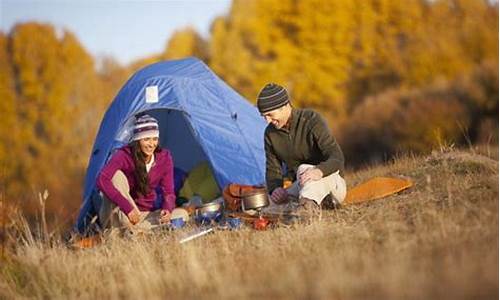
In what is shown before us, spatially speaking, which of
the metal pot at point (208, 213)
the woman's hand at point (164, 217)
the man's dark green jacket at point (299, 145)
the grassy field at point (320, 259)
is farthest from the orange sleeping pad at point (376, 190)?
the woman's hand at point (164, 217)

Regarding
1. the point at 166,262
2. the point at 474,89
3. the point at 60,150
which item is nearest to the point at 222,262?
the point at 166,262

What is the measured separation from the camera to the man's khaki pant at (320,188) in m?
6.43

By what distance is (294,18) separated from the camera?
34062 millimetres

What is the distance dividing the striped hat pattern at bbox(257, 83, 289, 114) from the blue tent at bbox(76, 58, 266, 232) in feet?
7.72

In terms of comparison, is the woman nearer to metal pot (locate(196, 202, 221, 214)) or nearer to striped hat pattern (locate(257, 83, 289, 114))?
metal pot (locate(196, 202, 221, 214))

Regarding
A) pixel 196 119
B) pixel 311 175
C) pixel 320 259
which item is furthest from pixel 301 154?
pixel 196 119

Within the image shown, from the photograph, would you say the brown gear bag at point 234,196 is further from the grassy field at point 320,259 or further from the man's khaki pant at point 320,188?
the grassy field at point 320,259

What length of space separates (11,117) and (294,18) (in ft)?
42.8

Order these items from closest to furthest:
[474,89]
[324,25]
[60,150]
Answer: [474,89]
[60,150]
[324,25]

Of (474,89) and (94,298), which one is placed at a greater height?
(94,298)

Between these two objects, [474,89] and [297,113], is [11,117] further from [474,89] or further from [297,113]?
[297,113]

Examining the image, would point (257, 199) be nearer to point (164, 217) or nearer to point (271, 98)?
point (271, 98)

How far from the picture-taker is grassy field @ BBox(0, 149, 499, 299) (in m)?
4.21

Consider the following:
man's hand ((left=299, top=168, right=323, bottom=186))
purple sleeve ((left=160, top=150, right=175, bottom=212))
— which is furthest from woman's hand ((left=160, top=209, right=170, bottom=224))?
man's hand ((left=299, top=168, right=323, bottom=186))
